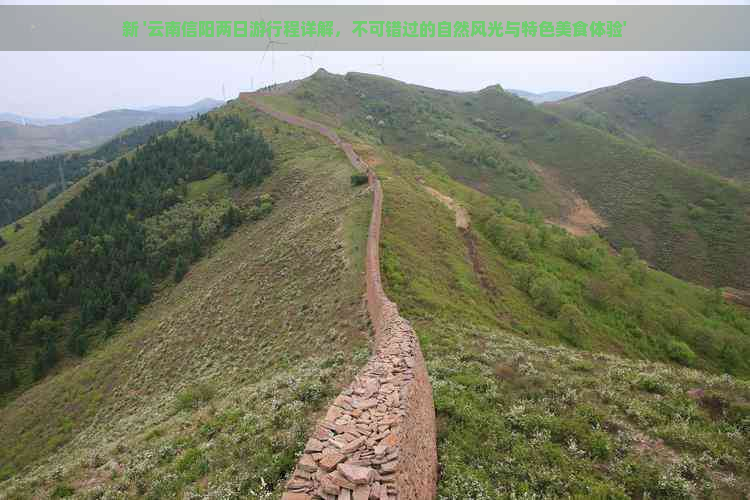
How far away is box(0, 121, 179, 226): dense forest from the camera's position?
459ft

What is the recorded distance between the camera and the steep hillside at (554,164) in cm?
6359

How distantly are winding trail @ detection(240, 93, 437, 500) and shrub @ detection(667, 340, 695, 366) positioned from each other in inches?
→ 1081

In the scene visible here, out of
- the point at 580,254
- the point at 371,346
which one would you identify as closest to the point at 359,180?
the point at 580,254

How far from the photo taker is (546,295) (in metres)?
28.8

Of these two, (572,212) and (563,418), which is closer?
(563,418)

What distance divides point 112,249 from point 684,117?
553 feet

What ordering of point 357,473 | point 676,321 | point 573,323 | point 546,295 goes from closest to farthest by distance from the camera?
point 357,473 < point 573,323 < point 546,295 < point 676,321

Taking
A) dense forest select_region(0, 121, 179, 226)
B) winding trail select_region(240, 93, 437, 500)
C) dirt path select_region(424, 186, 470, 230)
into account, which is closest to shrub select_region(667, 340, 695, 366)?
dirt path select_region(424, 186, 470, 230)

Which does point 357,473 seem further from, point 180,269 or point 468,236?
point 180,269

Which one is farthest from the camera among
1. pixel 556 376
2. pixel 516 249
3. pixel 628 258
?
pixel 628 258

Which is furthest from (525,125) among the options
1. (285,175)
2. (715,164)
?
(285,175)

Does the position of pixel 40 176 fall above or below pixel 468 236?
above

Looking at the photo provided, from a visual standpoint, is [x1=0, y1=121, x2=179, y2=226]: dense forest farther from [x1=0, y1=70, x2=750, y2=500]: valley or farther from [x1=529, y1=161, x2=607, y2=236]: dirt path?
[x1=529, y1=161, x2=607, y2=236]: dirt path

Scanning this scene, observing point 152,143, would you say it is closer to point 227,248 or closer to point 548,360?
point 227,248
